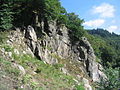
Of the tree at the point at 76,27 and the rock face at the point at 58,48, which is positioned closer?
the rock face at the point at 58,48

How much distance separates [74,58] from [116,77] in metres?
17.1

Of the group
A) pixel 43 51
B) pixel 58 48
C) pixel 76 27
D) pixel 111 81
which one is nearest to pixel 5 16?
pixel 43 51

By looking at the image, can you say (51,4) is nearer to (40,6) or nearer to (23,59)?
(40,6)

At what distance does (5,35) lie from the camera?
1658 cm

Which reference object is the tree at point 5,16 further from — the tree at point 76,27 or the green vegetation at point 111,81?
the green vegetation at point 111,81

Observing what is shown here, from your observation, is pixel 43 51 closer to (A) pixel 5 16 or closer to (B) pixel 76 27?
(A) pixel 5 16

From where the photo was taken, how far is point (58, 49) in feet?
74.3

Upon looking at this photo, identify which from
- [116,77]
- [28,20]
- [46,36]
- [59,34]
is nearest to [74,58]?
[59,34]

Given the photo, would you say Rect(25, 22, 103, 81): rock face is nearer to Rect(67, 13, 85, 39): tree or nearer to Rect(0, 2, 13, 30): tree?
Rect(67, 13, 85, 39): tree

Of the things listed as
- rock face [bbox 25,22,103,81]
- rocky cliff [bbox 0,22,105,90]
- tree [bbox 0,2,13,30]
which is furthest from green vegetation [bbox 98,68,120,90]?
rock face [bbox 25,22,103,81]

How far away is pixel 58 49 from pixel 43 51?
317 centimetres

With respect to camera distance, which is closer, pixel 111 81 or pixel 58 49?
pixel 111 81

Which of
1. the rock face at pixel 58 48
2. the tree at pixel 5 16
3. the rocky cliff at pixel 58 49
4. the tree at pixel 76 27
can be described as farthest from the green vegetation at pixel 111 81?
the tree at pixel 76 27

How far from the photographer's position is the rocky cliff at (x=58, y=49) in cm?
1855
